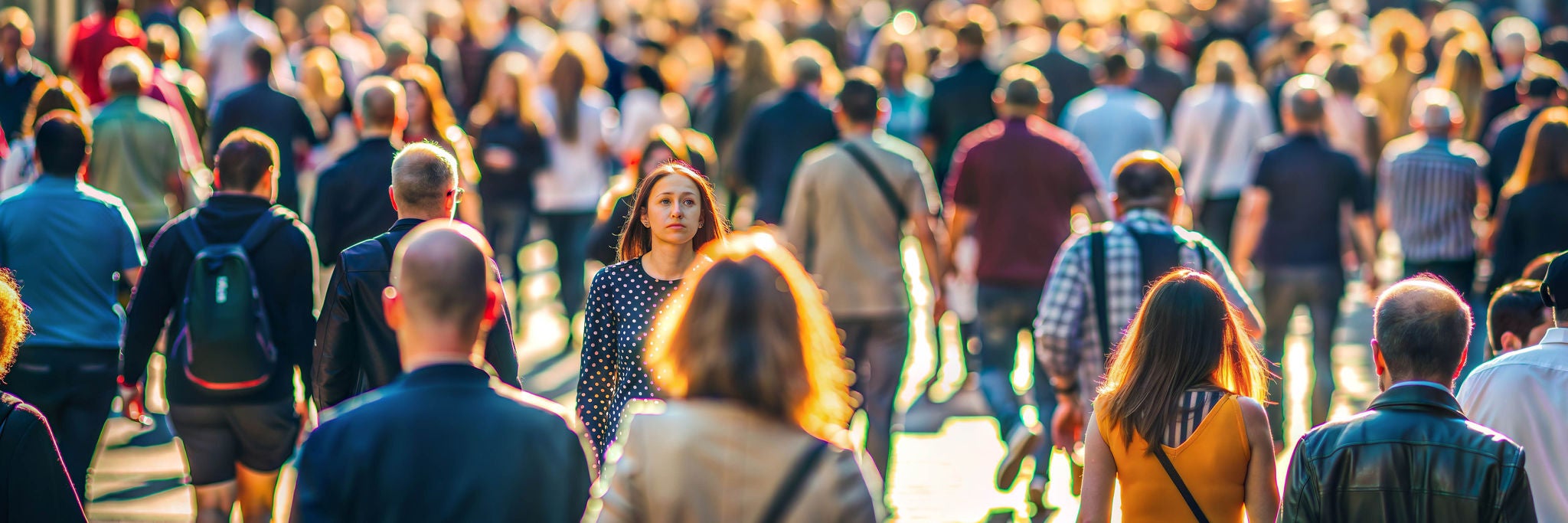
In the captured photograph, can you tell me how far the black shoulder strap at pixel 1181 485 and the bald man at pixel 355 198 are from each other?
402 centimetres

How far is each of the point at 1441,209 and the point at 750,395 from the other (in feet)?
23.5

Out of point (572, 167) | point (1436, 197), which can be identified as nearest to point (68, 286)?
point (572, 167)

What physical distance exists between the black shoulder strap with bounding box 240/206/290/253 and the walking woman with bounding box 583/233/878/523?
3309 mm

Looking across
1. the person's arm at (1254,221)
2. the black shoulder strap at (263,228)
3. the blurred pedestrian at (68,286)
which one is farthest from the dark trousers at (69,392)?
the person's arm at (1254,221)

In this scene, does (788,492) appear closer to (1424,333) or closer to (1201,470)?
(1201,470)

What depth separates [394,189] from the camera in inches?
215

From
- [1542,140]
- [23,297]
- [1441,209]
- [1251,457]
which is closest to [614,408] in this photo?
[1251,457]

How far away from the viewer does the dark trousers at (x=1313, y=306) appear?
9.13 metres

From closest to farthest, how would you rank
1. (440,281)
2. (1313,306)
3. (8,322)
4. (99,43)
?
(440,281) → (8,322) → (1313,306) → (99,43)

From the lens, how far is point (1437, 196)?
933 cm

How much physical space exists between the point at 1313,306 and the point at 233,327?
5679mm

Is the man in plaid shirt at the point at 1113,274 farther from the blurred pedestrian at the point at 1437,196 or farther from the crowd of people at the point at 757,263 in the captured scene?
the blurred pedestrian at the point at 1437,196

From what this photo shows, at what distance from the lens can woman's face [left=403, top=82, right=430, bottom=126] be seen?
27.6ft

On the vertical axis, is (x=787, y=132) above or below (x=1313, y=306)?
above
